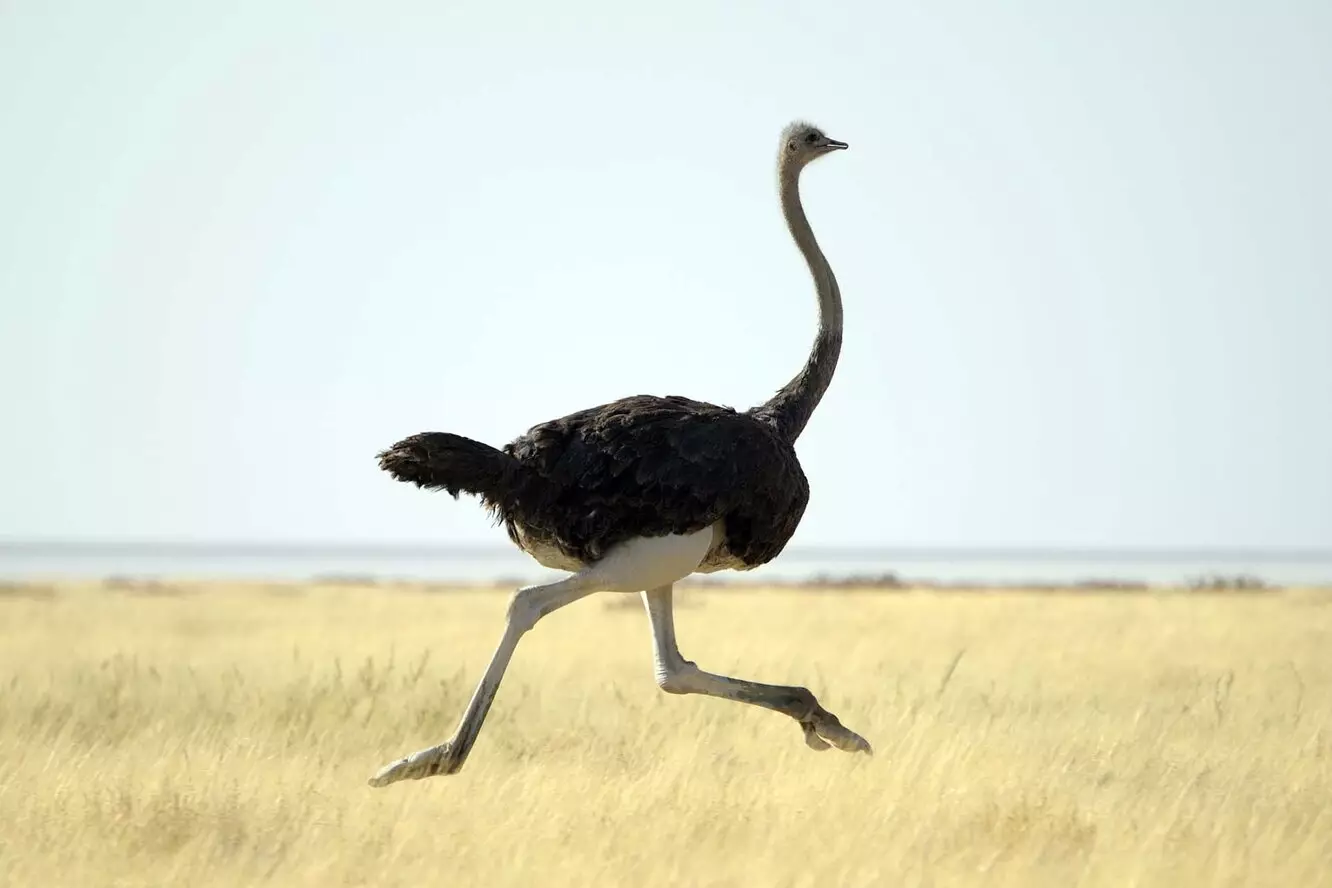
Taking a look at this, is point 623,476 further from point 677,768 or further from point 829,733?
point 677,768

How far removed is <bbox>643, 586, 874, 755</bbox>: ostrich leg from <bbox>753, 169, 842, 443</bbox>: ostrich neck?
0.99 m

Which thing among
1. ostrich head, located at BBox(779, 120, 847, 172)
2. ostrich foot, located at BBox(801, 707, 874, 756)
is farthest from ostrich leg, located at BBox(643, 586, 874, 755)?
ostrich head, located at BBox(779, 120, 847, 172)

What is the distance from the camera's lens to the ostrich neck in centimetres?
790

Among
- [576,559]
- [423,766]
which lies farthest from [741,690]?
[423,766]

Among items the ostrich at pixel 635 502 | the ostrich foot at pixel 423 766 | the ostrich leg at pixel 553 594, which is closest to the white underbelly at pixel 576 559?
the ostrich at pixel 635 502

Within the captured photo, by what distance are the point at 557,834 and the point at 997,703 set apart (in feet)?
16.6

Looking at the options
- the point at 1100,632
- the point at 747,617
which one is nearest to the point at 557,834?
the point at 1100,632

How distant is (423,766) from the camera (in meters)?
6.71

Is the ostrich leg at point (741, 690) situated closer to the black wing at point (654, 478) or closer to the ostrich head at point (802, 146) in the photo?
the black wing at point (654, 478)

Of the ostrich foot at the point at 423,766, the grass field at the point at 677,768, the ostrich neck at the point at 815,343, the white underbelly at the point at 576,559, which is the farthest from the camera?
the ostrich neck at the point at 815,343

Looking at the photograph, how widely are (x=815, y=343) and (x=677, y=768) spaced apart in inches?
81.2

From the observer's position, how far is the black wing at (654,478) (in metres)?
7.05

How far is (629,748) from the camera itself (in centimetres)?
862

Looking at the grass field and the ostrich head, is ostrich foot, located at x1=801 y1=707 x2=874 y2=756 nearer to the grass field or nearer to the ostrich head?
the grass field
